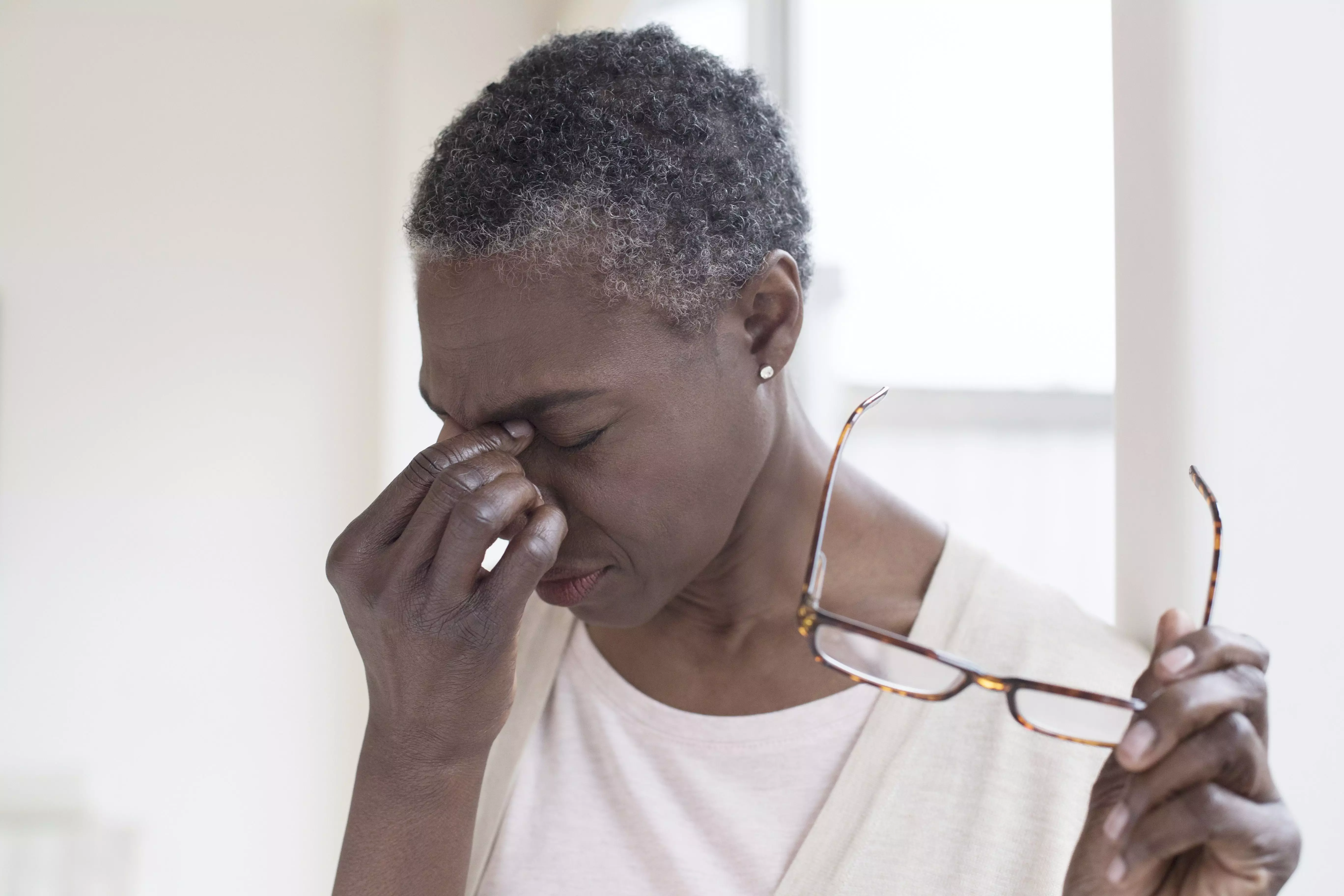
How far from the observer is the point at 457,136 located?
107cm

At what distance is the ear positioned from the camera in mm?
1063

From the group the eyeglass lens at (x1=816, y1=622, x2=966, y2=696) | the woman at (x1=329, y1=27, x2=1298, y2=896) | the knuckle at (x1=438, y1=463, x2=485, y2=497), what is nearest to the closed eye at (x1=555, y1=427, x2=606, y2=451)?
the woman at (x1=329, y1=27, x2=1298, y2=896)

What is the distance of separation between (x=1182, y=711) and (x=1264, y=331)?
48 cm

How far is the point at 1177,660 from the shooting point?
618mm

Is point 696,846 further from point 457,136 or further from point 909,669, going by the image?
point 457,136

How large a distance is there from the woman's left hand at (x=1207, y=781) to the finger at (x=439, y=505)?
1.75 feet

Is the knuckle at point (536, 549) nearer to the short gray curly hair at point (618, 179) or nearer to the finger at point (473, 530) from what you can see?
the finger at point (473, 530)

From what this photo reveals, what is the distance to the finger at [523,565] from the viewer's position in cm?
90

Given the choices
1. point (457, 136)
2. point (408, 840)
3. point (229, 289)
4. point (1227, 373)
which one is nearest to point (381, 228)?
point (229, 289)

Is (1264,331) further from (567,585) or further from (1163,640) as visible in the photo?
(567,585)

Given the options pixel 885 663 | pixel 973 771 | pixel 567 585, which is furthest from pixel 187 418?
pixel 885 663

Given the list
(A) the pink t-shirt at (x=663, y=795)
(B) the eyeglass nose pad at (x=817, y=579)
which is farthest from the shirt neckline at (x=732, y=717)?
(B) the eyeglass nose pad at (x=817, y=579)

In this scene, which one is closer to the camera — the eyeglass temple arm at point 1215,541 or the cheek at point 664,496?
the eyeglass temple arm at point 1215,541

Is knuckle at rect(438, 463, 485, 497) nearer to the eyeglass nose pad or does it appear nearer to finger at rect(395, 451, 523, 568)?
finger at rect(395, 451, 523, 568)
